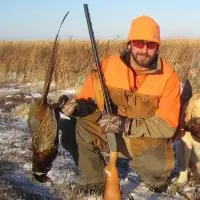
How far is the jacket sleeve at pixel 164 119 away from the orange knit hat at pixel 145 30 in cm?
41

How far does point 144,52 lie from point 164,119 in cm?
64

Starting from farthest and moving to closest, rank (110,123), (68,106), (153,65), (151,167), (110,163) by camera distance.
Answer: (153,65) → (151,167) → (68,106) → (110,123) → (110,163)

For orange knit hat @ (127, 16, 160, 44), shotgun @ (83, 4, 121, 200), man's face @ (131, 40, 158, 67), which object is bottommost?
shotgun @ (83, 4, 121, 200)

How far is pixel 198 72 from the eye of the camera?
828 cm

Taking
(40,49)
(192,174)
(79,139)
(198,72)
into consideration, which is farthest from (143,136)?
(40,49)

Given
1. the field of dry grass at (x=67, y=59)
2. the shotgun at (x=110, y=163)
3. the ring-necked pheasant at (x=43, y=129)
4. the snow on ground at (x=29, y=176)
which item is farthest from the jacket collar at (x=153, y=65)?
the field of dry grass at (x=67, y=59)

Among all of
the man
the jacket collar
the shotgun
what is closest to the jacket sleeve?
the man

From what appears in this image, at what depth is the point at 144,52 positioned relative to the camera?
430cm

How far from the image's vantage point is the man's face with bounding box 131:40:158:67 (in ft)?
14.1

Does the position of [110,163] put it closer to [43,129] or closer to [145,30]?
[43,129]

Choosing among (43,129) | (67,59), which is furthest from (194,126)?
(67,59)

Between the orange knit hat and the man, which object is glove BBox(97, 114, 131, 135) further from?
the orange knit hat


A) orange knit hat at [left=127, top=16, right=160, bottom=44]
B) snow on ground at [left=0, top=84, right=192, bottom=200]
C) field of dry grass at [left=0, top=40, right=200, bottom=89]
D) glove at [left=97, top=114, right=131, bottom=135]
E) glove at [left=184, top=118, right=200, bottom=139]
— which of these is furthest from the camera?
field of dry grass at [left=0, top=40, right=200, bottom=89]

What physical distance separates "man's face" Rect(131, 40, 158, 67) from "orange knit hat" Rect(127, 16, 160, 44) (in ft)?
0.17
